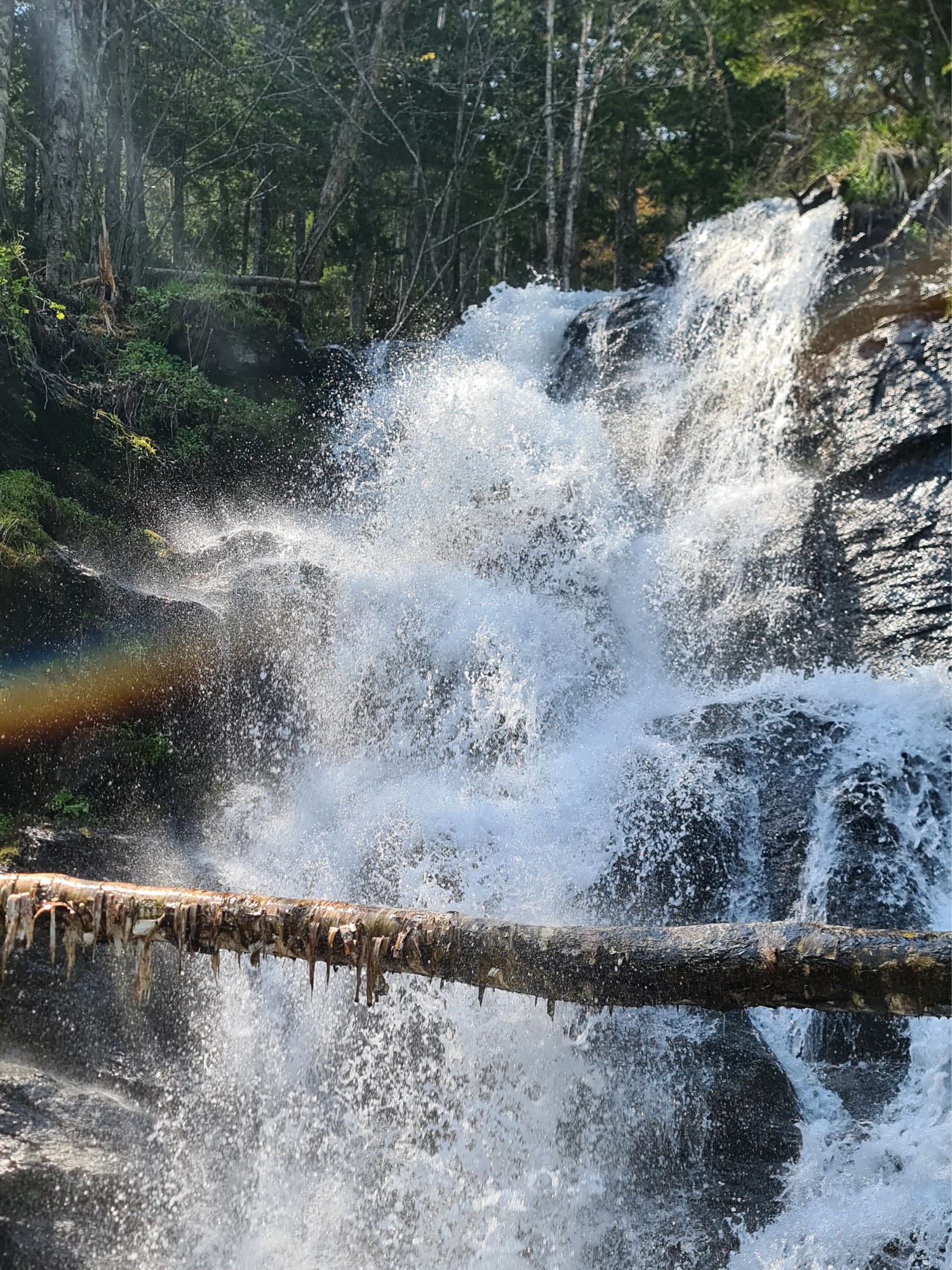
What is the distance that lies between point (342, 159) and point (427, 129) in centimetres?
456

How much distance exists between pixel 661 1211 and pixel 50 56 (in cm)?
1255

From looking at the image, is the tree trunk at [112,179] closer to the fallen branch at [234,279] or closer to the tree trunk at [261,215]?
the fallen branch at [234,279]

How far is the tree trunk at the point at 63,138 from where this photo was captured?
437 inches

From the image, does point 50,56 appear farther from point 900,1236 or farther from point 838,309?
point 900,1236

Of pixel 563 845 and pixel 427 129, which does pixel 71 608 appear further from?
pixel 427 129

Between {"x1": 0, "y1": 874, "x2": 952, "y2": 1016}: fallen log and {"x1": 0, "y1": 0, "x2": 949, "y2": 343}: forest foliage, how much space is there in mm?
7017

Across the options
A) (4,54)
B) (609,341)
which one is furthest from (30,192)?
(609,341)

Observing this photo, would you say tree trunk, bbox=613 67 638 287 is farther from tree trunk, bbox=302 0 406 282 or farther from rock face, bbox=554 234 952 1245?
rock face, bbox=554 234 952 1245

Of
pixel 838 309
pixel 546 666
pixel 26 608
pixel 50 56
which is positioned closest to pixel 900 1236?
pixel 546 666

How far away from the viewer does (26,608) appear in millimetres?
6969

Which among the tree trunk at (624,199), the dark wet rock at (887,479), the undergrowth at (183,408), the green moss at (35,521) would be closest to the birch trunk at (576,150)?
the tree trunk at (624,199)

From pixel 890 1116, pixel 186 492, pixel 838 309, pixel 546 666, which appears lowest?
pixel 890 1116

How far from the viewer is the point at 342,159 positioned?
605 inches

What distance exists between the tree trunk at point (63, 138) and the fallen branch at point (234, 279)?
189cm
